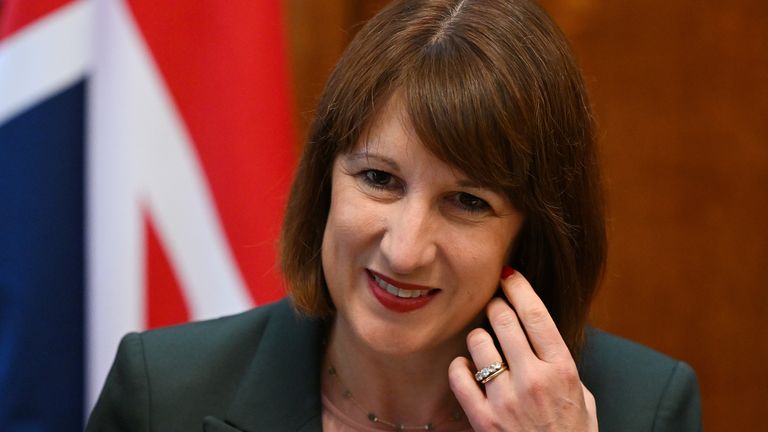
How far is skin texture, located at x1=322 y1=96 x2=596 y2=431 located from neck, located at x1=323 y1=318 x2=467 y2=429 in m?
0.05

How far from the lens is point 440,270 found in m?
1.75

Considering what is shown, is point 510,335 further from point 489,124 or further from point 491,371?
point 489,124

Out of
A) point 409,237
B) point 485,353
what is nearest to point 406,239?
point 409,237

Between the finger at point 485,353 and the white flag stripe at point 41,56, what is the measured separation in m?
0.97

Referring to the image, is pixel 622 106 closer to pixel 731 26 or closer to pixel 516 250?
pixel 731 26

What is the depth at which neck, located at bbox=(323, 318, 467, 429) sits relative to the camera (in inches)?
75.7

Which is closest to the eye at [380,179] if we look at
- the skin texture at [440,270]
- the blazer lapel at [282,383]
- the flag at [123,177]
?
the skin texture at [440,270]

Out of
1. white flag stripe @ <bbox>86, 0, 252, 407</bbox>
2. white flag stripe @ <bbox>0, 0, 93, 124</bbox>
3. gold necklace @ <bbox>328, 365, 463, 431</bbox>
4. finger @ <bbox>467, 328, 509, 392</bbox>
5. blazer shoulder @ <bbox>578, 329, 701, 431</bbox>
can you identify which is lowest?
blazer shoulder @ <bbox>578, 329, 701, 431</bbox>

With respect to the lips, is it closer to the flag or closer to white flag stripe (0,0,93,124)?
the flag

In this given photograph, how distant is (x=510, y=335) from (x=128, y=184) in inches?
34.3

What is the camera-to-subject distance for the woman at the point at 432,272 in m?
1.69

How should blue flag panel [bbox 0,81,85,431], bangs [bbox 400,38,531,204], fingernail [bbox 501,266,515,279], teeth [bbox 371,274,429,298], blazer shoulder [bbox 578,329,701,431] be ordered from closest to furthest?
1. bangs [bbox 400,38,531,204]
2. teeth [bbox 371,274,429,298]
3. fingernail [bbox 501,266,515,279]
4. blazer shoulder [bbox 578,329,701,431]
5. blue flag panel [bbox 0,81,85,431]

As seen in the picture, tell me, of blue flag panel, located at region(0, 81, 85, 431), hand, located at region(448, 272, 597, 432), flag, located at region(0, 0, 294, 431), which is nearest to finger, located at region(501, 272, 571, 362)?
hand, located at region(448, 272, 597, 432)

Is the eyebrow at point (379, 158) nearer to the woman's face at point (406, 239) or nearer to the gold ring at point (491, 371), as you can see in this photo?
the woman's face at point (406, 239)
